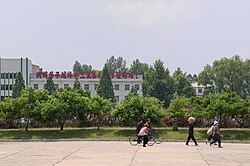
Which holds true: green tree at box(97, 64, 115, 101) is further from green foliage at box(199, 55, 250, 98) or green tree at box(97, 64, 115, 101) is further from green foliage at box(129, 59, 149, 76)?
green foliage at box(129, 59, 149, 76)

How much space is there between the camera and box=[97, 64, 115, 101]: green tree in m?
75.6

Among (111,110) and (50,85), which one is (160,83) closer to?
(50,85)

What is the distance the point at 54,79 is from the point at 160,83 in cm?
2051

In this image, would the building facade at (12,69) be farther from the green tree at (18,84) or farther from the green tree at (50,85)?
the green tree at (50,85)

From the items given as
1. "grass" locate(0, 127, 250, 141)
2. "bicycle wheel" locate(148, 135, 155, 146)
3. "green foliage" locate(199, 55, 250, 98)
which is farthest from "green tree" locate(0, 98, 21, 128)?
"green foliage" locate(199, 55, 250, 98)

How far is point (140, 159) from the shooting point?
1614 centimetres

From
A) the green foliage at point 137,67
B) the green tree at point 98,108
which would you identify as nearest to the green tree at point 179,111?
the green tree at point 98,108

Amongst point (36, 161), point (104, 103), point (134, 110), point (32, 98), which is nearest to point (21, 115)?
point (32, 98)

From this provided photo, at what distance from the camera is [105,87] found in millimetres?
75688

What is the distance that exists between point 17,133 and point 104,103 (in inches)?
310

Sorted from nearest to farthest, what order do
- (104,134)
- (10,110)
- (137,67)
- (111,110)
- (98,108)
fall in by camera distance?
(104,134) → (10,110) → (98,108) → (111,110) → (137,67)

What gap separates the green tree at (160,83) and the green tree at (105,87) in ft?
33.1

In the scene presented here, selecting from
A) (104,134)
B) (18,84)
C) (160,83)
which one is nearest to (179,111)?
(104,134)

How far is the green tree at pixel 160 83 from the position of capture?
83.4 meters
